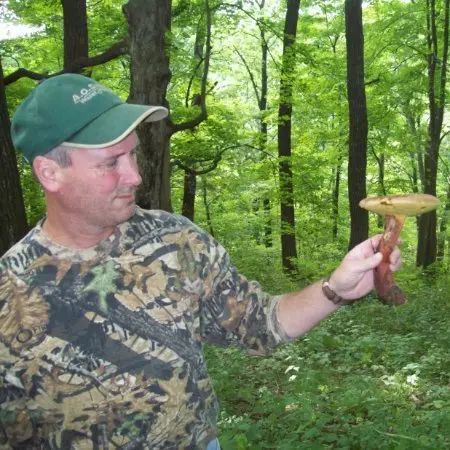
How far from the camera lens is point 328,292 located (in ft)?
6.81

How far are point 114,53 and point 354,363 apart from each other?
5.59 metres

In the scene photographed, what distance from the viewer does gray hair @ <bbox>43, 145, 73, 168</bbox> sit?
1.88 meters

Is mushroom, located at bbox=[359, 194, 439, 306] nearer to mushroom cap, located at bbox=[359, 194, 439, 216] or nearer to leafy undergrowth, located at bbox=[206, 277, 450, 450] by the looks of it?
mushroom cap, located at bbox=[359, 194, 439, 216]

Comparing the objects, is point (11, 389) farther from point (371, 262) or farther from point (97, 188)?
point (371, 262)

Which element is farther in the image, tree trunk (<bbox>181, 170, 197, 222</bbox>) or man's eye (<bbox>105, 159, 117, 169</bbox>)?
tree trunk (<bbox>181, 170, 197, 222</bbox>)

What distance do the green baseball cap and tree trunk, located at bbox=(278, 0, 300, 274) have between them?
37.4ft

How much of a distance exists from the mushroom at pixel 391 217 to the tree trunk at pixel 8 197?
467 cm

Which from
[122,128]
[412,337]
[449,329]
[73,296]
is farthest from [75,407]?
[449,329]

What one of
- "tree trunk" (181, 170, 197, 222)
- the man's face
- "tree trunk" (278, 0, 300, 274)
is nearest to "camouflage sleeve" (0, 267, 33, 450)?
the man's face

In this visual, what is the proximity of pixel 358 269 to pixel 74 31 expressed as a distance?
7.95 metres

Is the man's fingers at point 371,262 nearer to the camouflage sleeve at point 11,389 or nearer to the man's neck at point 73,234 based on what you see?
the man's neck at point 73,234

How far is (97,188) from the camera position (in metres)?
1.87

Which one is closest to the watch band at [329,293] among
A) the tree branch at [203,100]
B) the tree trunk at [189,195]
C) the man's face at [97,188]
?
the man's face at [97,188]

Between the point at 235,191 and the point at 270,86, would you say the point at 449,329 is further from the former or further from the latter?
the point at 270,86
